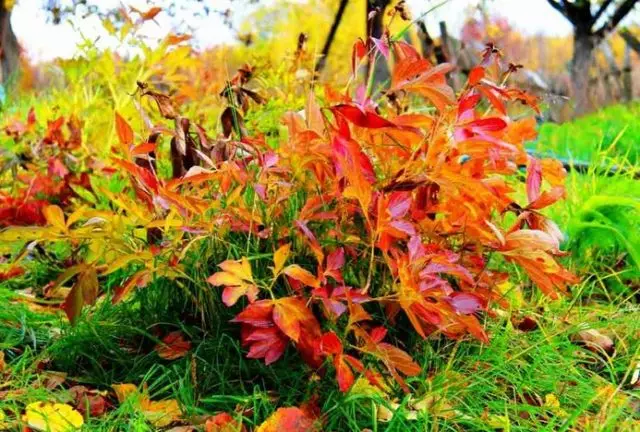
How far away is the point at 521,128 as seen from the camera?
170cm

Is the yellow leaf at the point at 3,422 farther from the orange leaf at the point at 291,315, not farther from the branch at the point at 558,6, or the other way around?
the branch at the point at 558,6

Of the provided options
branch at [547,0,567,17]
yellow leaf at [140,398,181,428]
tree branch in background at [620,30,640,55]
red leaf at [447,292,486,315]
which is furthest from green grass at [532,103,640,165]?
tree branch in background at [620,30,640,55]

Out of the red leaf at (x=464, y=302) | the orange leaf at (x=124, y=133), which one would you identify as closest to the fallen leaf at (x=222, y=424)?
the red leaf at (x=464, y=302)

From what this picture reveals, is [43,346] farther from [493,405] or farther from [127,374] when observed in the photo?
[493,405]

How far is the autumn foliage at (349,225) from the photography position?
4.42 feet

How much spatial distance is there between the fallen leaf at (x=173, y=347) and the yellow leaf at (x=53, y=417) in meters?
0.22

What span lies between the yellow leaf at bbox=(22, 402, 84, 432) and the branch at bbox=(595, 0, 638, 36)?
11.2 metres

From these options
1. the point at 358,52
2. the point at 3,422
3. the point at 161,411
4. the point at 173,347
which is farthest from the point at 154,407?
the point at 358,52

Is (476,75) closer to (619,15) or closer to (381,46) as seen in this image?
(381,46)

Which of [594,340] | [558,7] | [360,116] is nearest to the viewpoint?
[360,116]

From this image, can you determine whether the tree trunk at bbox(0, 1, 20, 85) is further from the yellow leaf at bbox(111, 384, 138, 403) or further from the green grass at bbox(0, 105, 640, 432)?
the yellow leaf at bbox(111, 384, 138, 403)

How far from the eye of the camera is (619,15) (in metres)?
11.0

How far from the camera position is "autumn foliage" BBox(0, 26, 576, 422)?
1347 mm

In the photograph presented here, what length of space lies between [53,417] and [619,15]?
11.3 meters
